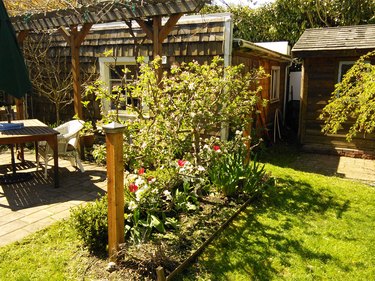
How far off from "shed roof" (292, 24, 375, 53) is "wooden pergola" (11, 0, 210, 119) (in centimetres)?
482

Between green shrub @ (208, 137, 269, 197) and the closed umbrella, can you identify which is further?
green shrub @ (208, 137, 269, 197)

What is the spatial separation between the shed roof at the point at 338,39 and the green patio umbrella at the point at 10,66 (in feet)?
23.0

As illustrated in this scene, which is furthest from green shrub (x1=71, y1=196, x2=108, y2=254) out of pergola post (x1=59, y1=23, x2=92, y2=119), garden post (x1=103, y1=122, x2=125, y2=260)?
pergola post (x1=59, y1=23, x2=92, y2=119)

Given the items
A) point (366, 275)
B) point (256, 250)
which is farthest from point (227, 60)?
point (366, 275)

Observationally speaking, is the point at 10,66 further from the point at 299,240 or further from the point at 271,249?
the point at 299,240

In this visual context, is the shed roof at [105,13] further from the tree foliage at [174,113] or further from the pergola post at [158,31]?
the tree foliage at [174,113]

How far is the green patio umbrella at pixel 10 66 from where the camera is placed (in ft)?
16.0

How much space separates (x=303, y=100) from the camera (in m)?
9.38

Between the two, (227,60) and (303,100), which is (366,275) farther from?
(303,100)

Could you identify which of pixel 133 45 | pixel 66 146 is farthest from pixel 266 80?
pixel 66 146

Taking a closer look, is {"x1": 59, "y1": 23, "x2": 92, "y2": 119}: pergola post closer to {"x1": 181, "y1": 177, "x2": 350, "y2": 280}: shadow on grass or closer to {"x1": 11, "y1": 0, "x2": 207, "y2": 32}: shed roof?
{"x1": 11, "y1": 0, "x2": 207, "y2": 32}: shed roof

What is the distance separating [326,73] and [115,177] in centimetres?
792

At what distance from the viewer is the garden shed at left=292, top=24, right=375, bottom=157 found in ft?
27.8

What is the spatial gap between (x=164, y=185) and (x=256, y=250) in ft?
4.74
